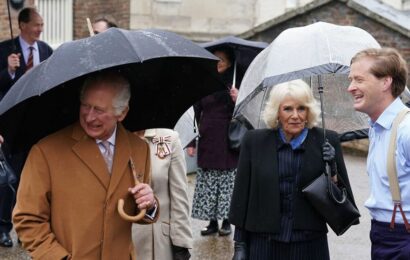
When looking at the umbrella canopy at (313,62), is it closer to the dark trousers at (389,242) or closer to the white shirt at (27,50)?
the dark trousers at (389,242)

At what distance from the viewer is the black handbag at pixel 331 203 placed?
15.4 ft

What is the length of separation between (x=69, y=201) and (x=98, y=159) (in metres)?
0.24

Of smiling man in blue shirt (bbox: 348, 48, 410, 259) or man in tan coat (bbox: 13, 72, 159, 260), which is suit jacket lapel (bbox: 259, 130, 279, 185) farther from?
man in tan coat (bbox: 13, 72, 159, 260)

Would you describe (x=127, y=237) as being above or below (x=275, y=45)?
below

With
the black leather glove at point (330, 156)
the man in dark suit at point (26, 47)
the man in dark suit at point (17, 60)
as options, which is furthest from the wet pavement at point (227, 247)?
the black leather glove at point (330, 156)

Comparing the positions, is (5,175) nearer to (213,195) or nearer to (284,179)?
(284,179)

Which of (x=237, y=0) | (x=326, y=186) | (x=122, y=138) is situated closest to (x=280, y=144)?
(x=326, y=186)

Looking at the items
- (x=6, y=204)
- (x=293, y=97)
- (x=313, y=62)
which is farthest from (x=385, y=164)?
(x=6, y=204)

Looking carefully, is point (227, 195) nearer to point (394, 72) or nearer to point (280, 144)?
point (280, 144)

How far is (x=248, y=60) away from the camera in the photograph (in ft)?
28.0

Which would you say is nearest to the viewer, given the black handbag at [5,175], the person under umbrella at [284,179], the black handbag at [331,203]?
the black handbag at [331,203]

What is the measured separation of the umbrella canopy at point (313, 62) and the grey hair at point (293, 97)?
0.14 meters

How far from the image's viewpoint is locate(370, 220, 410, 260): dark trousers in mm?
4051

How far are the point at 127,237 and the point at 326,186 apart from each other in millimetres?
1368
